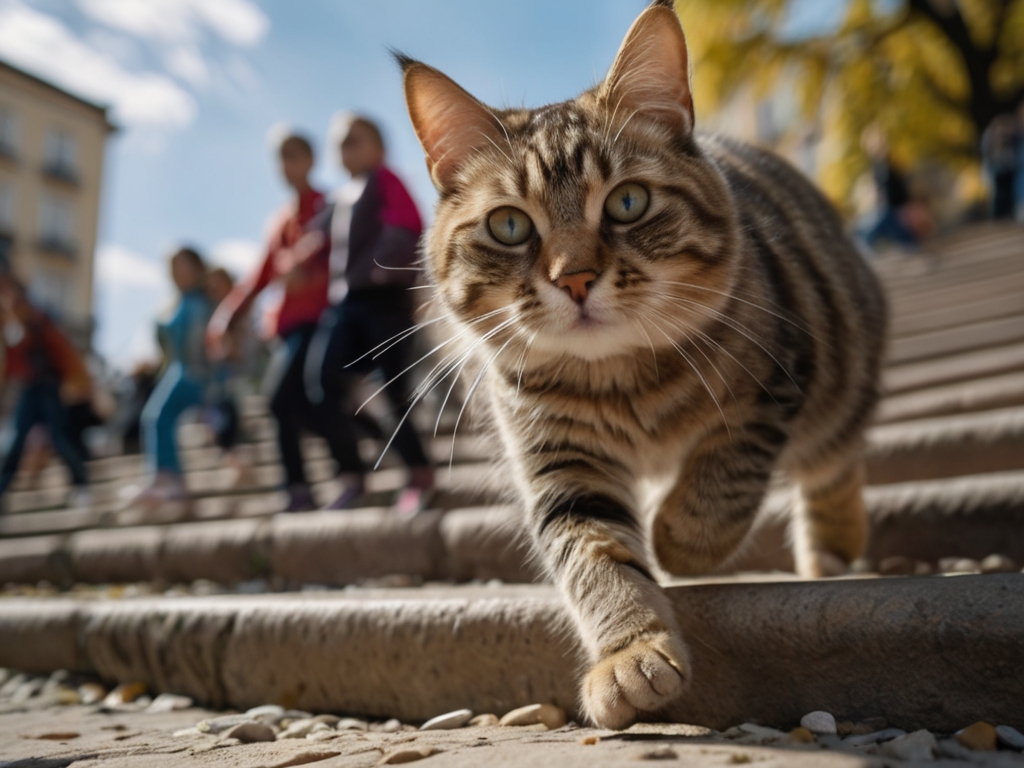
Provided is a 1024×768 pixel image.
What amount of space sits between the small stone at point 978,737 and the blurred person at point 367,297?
218 centimetres

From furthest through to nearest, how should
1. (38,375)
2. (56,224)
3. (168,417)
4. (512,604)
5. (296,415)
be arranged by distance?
1. (56,224)
2. (38,375)
3. (168,417)
4. (296,415)
5. (512,604)

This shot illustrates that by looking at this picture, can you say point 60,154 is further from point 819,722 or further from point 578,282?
point 819,722

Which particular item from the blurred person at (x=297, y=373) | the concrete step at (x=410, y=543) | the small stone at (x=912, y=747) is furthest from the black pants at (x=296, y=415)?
the small stone at (x=912, y=747)

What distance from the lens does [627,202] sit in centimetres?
164

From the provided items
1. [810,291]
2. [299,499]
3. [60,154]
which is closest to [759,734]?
[810,291]

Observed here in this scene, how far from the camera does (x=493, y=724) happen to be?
153cm

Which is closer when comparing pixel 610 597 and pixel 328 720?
pixel 610 597

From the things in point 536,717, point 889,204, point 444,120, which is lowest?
point 536,717

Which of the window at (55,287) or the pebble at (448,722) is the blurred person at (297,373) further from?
the window at (55,287)

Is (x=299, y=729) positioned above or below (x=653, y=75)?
below

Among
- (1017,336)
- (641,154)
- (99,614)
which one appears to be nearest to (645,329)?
(641,154)

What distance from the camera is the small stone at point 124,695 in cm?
213

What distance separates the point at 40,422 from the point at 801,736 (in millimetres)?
5689

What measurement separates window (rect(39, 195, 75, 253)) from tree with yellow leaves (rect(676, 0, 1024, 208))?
2224cm
